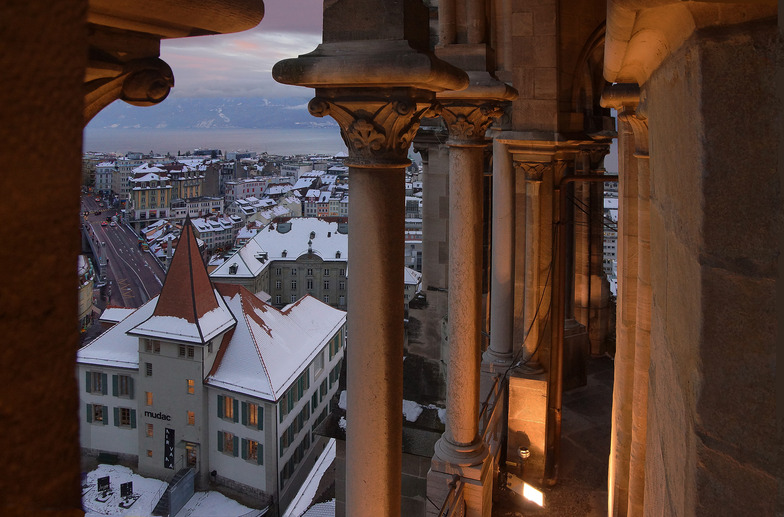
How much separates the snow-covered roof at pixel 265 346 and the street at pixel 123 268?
36596 millimetres

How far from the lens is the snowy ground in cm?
4009

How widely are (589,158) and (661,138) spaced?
14.2 m

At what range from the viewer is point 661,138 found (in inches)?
99.7

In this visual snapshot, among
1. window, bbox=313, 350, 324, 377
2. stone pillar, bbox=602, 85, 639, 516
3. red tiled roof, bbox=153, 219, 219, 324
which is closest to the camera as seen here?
stone pillar, bbox=602, 85, 639, 516

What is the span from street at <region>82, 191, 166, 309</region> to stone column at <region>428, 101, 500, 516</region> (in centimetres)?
7330

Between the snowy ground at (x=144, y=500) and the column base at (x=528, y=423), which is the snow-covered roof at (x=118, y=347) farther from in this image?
the column base at (x=528, y=423)

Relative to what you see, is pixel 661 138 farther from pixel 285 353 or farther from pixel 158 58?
pixel 285 353

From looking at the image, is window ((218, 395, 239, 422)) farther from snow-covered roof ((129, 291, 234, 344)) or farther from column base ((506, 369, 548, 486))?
column base ((506, 369, 548, 486))

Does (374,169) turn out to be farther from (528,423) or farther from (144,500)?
(144,500)

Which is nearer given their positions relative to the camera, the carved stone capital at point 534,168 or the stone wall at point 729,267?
the stone wall at point 729,267

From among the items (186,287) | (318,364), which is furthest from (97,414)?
(318,364)

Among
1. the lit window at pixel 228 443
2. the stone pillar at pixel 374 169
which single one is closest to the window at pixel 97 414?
the lit window at pixel 228 443

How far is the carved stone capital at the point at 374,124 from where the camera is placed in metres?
4.94

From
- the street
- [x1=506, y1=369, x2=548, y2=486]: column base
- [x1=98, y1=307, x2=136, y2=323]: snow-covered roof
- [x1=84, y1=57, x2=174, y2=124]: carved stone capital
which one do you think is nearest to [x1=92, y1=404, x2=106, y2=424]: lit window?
[x1=98, y1=307, x2=136, y2=323]: snow-covered roof
